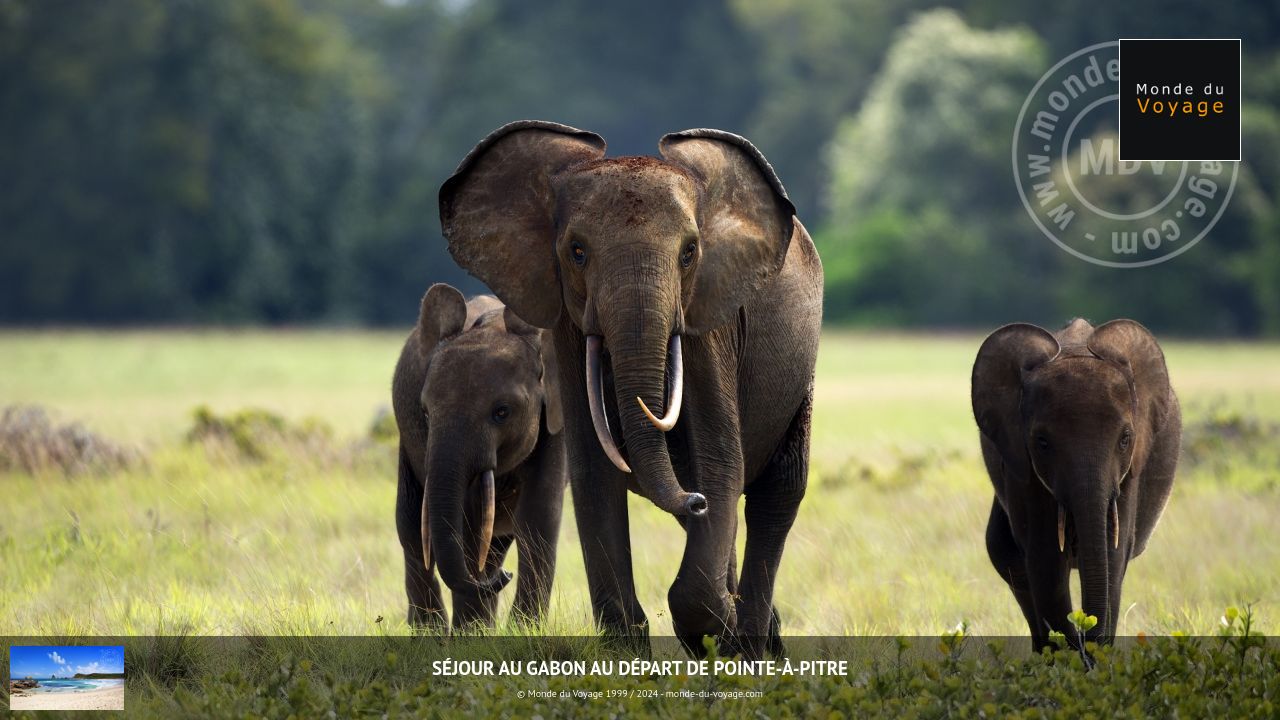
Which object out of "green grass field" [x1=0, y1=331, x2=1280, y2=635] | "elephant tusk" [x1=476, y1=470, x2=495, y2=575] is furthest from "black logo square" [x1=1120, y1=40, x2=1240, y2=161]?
"elephant tusk" [x1=476, y1=470, x2=495, y2=575]

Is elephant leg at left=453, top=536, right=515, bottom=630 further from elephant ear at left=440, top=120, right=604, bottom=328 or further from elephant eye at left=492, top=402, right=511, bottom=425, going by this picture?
elephant ear at left=440, top=120, right=604, bottom=328

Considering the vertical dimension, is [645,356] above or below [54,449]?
above

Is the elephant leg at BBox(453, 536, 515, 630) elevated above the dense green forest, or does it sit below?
below

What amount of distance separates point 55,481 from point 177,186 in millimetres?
50727

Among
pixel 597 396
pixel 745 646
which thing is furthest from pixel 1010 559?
pixel 597 396

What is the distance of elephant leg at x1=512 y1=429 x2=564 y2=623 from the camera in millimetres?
8703

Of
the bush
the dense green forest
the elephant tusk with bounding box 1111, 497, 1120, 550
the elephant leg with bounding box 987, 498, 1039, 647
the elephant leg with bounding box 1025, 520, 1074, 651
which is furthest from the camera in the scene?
the dense green forest

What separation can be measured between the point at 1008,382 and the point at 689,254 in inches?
91.1

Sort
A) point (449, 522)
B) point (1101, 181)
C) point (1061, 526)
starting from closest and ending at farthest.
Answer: point (1061, 526) → point (449, 522) → point (1101, 181)

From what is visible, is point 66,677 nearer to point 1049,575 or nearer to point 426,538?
point 426,538

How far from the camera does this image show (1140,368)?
27.7ft

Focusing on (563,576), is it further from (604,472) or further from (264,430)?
(264,430)

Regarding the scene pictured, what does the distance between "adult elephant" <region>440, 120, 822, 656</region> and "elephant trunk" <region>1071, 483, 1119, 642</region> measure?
4.62ft

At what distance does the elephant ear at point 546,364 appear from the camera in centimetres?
809
